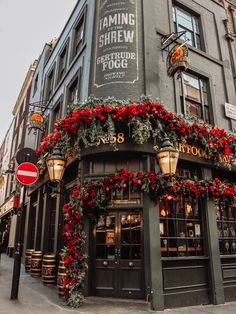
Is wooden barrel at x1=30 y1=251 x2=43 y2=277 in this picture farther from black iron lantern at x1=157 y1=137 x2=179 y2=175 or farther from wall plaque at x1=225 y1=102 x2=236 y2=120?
wall plaque at x1=225 y1=102 x2=236 y2=120

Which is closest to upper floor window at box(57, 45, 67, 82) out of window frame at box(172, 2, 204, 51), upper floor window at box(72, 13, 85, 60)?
upper floor window at box(72, 13, 85, 60)

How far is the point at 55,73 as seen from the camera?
586 inches

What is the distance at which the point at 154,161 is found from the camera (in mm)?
7965

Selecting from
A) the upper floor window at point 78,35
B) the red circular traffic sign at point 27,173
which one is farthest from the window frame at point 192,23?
the red circular traffic sign at point 27,173

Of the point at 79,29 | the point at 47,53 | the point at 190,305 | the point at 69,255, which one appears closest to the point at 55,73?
the point at 79,29

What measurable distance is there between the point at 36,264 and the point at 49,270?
2.08 m

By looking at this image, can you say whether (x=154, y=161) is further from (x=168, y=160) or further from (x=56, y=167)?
(x=56, y=167)

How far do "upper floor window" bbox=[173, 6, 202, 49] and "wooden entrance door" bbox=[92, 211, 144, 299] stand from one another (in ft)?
26.9

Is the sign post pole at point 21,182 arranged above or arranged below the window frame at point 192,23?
below

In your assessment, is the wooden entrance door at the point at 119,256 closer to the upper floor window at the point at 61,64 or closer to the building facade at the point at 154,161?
the building facade at the point at 154,161

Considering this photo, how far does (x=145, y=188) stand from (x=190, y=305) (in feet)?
11.5

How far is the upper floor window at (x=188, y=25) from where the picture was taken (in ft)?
37.4

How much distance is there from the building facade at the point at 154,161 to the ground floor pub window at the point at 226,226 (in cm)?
3

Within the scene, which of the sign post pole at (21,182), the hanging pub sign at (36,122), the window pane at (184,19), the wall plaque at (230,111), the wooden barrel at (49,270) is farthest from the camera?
the hanging pub sign at (36,122)
